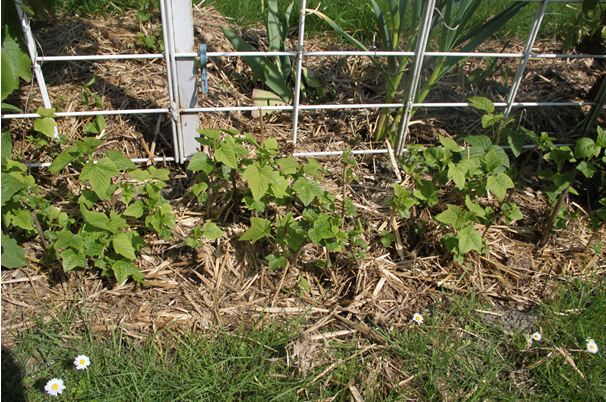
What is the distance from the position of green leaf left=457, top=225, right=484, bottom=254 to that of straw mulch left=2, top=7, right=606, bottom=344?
18 centimetres

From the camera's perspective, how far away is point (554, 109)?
3350 millimetres

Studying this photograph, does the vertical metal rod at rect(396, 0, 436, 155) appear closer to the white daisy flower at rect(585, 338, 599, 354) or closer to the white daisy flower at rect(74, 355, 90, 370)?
the white daisy flower at rect(585, 338, 599, 354)

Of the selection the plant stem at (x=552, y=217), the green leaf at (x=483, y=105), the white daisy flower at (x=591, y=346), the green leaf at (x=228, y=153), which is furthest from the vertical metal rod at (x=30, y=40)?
the white daisy flower at (x=591, y=346)

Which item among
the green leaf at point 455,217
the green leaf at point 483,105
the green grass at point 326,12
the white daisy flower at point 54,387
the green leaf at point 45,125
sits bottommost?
the white daisy flower at point 54,387

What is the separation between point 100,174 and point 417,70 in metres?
1.38

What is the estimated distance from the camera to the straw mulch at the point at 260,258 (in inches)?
95.3

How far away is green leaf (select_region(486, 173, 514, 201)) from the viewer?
252 cm

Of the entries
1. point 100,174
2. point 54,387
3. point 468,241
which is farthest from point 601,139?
point 54,387

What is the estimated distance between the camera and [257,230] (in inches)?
95.4

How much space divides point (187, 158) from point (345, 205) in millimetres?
800

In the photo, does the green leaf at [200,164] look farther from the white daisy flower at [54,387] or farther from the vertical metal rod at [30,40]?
the white daisy flower at [54,387]

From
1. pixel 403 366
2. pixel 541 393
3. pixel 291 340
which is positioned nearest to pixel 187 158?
pixel 291 340

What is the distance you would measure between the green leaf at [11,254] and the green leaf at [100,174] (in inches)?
13.9

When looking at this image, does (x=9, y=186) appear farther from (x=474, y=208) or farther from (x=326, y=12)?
(x=326, y=12)
